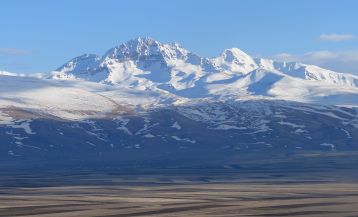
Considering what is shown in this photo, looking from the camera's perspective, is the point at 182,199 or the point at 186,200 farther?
the point at 182,199

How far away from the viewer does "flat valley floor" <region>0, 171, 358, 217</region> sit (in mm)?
121938

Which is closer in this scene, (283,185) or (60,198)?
(60,198)

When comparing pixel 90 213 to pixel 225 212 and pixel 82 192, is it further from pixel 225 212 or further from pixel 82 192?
pixel 82 192

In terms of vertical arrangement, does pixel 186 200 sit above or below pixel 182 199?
below

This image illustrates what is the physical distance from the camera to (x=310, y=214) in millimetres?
117375

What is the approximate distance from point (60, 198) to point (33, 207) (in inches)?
799

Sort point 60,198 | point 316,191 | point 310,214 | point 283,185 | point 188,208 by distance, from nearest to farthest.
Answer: point 310,214 < point 188,208 < point 60,198 < point 316,191 < point 283,185

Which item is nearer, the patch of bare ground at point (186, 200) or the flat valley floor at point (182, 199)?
the patch of bare ground at point (186, 200)

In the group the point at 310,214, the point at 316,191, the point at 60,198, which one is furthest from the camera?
the point at 316,191

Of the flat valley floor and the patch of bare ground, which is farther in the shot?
the flat valley floor

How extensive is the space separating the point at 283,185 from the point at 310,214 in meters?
70.7

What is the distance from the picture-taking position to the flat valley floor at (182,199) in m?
122

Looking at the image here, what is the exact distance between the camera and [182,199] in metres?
146

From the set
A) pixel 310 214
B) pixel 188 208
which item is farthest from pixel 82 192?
pixel 310 214
